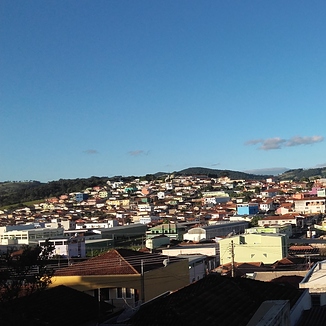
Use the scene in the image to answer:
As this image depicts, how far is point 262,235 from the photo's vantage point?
32.6 m

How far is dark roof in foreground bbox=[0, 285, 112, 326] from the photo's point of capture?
842cm

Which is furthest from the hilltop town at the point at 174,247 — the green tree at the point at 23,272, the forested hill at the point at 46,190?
the forested hill at the point at 46,190

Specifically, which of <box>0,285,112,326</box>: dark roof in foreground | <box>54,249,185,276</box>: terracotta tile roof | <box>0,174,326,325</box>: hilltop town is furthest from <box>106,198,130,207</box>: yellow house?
<box>0,285,112,326</box>: dark roof in foreground

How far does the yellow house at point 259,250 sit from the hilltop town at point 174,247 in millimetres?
66

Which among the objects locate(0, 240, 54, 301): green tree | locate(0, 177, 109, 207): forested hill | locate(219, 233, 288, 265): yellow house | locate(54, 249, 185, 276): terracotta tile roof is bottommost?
locate(219, 233, 288, 265): yellow house

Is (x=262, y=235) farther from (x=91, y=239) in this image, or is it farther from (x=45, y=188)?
(x=45, y=188)

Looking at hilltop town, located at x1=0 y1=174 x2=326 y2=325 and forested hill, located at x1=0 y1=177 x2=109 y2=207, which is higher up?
forested hill, located at x1=0 y1=177 x2=109 y2=207

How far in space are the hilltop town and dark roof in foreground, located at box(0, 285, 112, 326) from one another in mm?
301

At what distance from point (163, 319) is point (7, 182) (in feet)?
662

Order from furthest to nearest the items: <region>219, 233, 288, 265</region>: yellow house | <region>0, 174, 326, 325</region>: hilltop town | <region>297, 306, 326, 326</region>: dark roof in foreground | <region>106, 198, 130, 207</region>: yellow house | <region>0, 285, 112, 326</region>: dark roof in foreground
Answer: <region>106, 198, 130, 207</region>: yellow house
<region>219, 233, 288, 265</region>: yellow house
<region>0, 174, 326, 325</region>: hilltop town
<region>297, 306, 326, 326</region>: dark roof in foreground
<region>0, 285, 112, 326</region>: dark roof in foreground

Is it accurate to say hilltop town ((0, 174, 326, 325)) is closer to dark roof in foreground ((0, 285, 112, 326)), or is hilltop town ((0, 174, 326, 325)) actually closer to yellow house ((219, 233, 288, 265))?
yellow house ((219, 233, 288, 265))

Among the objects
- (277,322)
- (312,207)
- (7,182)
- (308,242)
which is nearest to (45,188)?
(7,182)

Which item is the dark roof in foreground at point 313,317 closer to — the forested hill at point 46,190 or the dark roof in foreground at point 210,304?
the dark roof in foreground at point 210,304

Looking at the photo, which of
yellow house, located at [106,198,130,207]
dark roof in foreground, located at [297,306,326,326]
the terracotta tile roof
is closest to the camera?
dark roof in foreground, located at [297,306,326,326]
